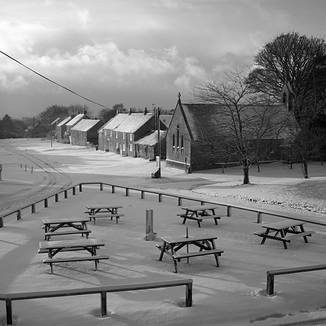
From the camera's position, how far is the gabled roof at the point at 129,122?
70.9 m

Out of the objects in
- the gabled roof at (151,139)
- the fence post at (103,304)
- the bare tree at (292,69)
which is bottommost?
the fence post at (103,304)

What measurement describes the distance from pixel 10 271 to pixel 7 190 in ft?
81.0

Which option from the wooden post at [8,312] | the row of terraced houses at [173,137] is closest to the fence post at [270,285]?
the wooden post at [8,312]

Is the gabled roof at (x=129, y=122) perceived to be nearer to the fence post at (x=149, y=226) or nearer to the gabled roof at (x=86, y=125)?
the gabled roof at (x=86, y=125)

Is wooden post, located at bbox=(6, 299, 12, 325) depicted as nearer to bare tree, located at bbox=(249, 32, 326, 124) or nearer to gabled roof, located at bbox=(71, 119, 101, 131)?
bare tree, located at bbox=(249, 32, 326, 124)

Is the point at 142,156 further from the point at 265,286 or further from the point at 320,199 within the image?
the point at 265,286

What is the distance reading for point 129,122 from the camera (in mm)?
75688

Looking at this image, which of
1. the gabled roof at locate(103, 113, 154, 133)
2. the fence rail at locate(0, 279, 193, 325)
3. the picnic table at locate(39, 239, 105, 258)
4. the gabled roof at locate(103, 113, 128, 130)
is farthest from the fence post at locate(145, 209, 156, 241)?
the gabled roof at locate(103, 113, 128, 130)

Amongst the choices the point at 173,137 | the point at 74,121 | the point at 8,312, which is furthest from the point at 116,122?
the point at 8,312

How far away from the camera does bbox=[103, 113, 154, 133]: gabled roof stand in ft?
233

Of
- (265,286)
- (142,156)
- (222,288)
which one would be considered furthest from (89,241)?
(142,156)

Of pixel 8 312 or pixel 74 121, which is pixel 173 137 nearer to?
pixel 8 312

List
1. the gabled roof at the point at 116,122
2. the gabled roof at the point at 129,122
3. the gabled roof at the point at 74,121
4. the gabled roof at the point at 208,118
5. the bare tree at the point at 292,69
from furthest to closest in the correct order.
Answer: the gabled roof at the point at 74,121
the gabled roof at the point at 116,122
the gabled roof at the point at 129,122
the bare tree at the point at 292,69
the gabled roof at the point at 208,118

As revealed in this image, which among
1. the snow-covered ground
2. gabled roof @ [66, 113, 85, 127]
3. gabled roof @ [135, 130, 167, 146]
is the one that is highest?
gabled roof @ [66, 113, 85, 127]
